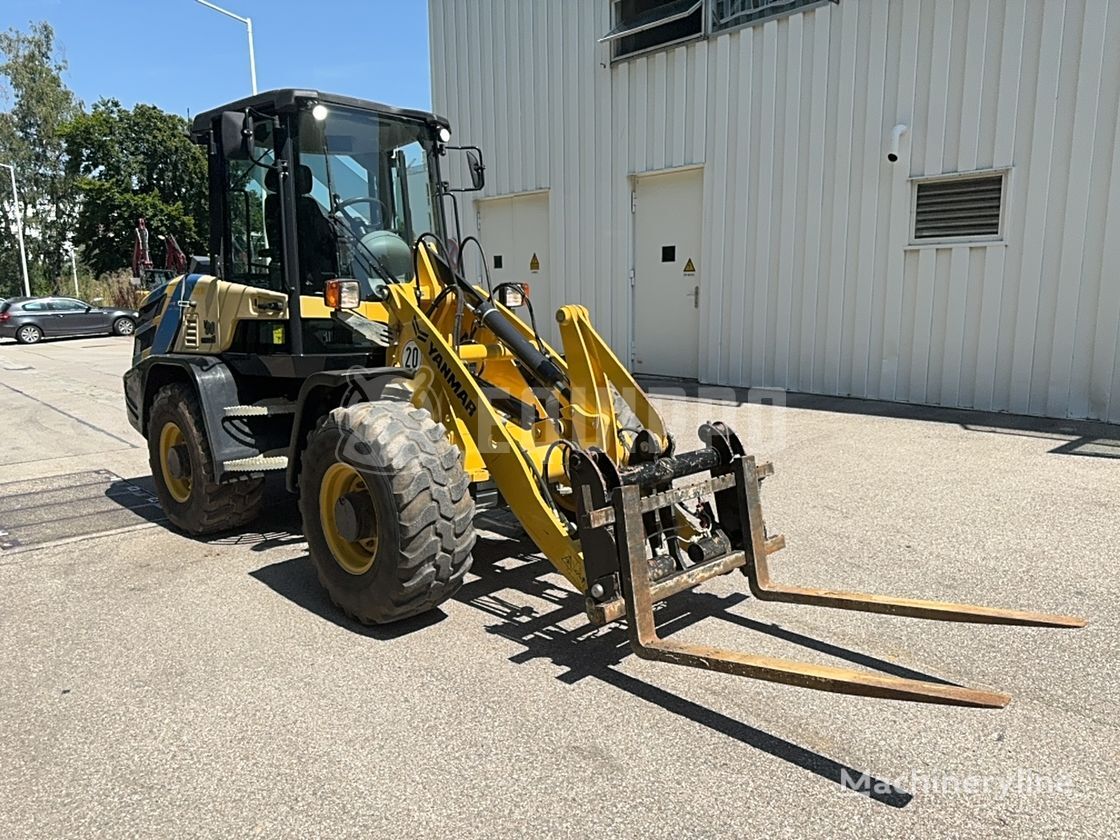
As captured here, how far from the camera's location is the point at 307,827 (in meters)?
2.64

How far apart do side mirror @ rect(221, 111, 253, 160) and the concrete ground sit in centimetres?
251

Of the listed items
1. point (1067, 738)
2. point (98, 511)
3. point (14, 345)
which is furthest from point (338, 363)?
point (14, 345)

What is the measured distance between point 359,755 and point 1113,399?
8.68m

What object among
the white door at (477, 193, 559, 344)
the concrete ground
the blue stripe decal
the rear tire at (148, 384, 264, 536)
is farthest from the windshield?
the white door at (477, 193, 559, 344)

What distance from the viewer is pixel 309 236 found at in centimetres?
523

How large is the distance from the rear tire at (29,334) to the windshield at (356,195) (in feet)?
82.2

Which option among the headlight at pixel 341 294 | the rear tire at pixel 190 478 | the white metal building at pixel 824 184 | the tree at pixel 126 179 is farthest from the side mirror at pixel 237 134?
the tree at pixel 126 179

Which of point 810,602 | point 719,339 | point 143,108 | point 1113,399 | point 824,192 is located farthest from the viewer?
point 143,108

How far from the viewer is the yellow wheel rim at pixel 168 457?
5.84 metres

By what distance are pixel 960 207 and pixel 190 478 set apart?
8584 millimetres

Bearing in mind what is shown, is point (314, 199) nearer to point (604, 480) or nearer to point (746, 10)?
point (604, 480)

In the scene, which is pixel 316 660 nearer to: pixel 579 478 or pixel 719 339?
pixel 579 478

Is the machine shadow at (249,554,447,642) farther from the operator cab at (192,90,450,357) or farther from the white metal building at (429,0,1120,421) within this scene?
the white metal building at (429,0,1120,421)

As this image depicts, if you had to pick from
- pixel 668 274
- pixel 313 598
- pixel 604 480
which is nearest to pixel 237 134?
pixel 313 598
